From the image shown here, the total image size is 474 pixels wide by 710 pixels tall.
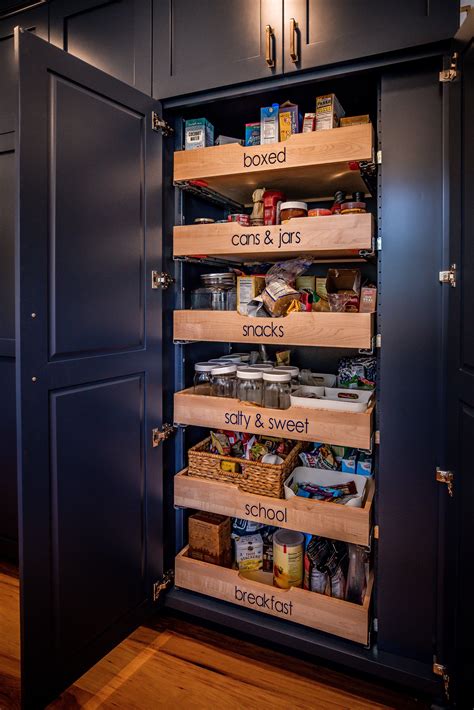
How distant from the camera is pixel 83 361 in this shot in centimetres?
134

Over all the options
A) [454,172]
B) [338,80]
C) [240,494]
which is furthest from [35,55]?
[240,494]

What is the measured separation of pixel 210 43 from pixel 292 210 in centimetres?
58

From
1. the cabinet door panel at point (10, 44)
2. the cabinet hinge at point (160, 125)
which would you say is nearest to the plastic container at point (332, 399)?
the cabinet hinge at point (160, 125)

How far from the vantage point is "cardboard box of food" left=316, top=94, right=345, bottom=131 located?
58.2 inches

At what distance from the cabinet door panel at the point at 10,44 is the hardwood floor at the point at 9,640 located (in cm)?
190

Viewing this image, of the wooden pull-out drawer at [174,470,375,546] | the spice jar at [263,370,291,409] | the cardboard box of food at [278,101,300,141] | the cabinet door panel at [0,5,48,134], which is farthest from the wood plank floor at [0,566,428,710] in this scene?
the cabinet door panel at [0,5,48,134]

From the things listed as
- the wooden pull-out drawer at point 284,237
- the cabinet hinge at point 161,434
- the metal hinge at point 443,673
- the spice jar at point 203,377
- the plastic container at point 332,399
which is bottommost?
the metal hinge at point 443,673

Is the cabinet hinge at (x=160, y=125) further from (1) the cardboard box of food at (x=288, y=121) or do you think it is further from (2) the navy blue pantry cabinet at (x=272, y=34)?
(1) the cardboard box of food at (x=288, y=121)

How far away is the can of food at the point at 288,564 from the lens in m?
1.62

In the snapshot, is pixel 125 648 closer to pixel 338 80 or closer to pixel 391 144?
pixel 391 144

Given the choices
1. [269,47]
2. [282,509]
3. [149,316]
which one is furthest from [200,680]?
[269,47]

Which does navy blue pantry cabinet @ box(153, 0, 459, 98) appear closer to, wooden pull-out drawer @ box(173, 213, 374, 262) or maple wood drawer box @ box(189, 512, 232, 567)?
wooden pull-out drawer @ box(173, 213, 374, 262)

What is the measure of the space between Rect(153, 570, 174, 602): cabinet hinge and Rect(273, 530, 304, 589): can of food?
0.40 metres

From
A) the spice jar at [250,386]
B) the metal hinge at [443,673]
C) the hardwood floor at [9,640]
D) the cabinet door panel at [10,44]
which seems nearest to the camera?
the metal hinge at [443,673]
